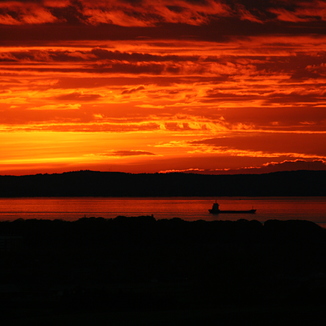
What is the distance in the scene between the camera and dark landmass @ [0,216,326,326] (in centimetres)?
2819

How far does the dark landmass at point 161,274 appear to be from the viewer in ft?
92.5

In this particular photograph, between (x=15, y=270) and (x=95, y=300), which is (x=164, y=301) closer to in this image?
(x=95, y=300)

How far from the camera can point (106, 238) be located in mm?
76562

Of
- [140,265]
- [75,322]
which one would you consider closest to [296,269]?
[140,265]

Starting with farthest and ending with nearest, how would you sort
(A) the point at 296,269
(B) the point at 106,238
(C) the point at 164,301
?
(B) the point at 106,238
(A) the point at 296,269
(C) the point at 164,301

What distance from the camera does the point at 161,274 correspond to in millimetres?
49469

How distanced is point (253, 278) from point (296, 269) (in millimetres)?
18825

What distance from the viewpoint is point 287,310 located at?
28.2 m

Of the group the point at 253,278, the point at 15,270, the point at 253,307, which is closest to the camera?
the point at 253,307

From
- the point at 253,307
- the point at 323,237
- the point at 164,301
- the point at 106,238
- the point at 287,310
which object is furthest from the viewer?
the point at 323,237

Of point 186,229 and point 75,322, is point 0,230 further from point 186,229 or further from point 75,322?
point 75,322

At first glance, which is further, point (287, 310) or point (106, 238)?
point (106, 238)

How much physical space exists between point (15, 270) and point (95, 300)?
18.0 metres

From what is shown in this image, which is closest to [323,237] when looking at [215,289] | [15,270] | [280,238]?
[280,238]
